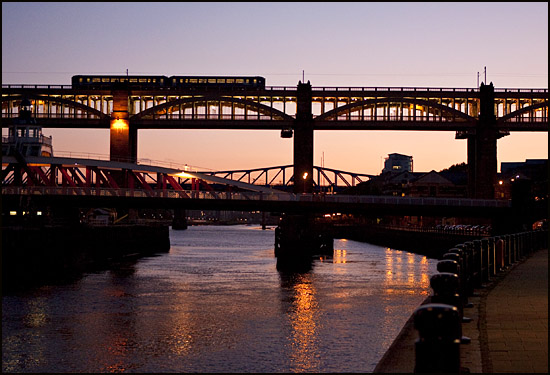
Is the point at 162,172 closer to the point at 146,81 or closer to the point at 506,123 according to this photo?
the point at 146,81

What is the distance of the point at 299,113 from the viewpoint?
10606cm

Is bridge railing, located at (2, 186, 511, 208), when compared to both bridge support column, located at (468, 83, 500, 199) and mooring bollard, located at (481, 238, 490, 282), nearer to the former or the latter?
bridge support column, located at (468, 83, 500, 199)

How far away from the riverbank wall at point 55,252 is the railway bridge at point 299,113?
22347mm

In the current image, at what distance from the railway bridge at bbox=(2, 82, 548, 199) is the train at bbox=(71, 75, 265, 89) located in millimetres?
1120

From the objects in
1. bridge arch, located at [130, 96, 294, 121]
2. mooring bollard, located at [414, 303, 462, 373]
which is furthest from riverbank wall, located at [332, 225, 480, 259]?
mooring bollard, located at [414, 303, 462, 373]

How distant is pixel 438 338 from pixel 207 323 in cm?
2681

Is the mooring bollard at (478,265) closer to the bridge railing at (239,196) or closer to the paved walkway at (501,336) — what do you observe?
the paved walkway at (501,336)

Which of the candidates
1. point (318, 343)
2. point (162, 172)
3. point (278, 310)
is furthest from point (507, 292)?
point (162, 172)

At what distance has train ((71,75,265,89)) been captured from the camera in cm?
11125

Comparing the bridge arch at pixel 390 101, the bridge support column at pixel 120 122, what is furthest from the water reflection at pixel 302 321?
the bridge support column at pixel 120 122

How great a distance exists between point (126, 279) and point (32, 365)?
3363cm

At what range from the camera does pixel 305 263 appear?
3223 inches

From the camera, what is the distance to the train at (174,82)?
111250 millimetres

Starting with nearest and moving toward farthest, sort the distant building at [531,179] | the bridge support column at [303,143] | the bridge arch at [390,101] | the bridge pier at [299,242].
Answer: the bridge pier at [299,242] < the bridge support column at [303,143] < the bridge arch at [390,101] < the distant building at [531,179]
